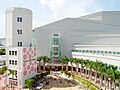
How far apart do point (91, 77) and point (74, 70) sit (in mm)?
13812

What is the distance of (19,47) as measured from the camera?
3991 cm

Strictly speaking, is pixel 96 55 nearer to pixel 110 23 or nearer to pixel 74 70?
pixel 74 70

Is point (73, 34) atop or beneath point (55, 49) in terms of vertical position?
atop

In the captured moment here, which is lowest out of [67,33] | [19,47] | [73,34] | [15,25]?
[19,47]

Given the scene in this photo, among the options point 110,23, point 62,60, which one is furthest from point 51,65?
point 110,23

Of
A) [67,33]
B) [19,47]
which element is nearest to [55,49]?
[67,33]

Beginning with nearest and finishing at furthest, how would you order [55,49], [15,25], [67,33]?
[15,25], [55,49], [67,33]

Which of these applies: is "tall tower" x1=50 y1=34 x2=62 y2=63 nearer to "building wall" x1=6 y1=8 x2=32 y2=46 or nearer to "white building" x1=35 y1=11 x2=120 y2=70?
"white building" x1=35 y1=11 x2=120 y2=70

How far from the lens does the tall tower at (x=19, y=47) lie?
3988 cm

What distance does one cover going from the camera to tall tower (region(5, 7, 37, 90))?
131 feet

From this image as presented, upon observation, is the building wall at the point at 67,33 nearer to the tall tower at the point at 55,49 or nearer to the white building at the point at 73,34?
the white building at the point at 73,34

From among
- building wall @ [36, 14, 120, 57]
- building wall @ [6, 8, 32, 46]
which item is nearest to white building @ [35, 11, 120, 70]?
building wall @ [36, 14, 120, 57]

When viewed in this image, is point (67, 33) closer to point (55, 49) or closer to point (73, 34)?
point (73, 34)

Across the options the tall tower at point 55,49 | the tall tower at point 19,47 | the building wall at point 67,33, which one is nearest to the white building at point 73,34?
the building wall at point 67,33
